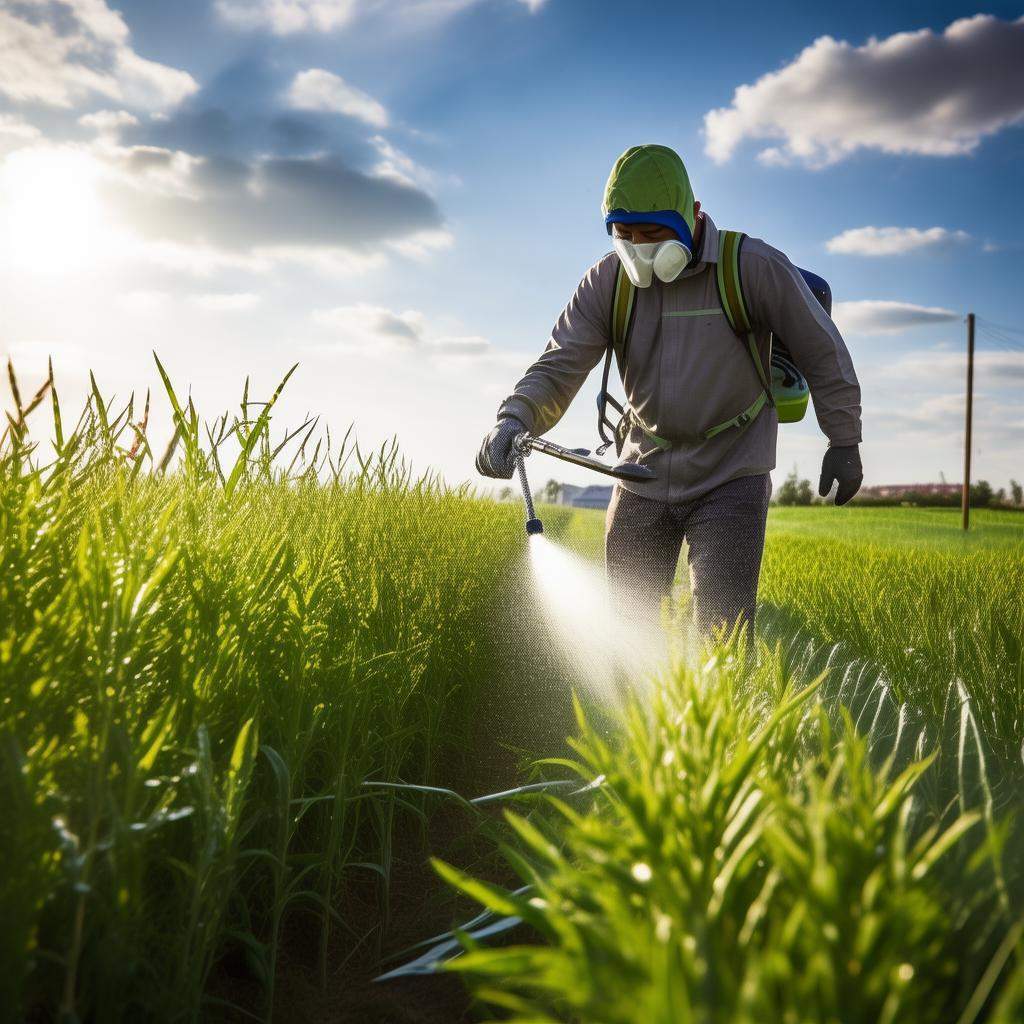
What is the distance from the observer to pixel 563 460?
8.78 feet

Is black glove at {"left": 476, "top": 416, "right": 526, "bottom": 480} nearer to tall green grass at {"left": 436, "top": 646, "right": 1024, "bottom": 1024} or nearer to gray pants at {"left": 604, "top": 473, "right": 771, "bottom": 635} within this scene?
gray pants at {"left": 604, "top": 473, "right": 771, "bottom": 635}

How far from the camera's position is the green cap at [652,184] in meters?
3.12

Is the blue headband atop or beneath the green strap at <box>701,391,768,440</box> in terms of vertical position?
atop

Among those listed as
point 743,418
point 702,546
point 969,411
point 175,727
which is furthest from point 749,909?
point 969,411

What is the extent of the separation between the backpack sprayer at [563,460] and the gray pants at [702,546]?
74 centimetres

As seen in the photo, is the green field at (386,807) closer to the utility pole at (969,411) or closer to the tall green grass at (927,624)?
the tall green grass at (927,624)

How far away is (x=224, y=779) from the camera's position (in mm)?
1580

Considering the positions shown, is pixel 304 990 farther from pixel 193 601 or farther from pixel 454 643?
pixel 454 643

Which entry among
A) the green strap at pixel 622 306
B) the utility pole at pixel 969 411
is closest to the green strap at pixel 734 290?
the green strap at pixel 622 306

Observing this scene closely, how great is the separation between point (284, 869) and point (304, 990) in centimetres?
34

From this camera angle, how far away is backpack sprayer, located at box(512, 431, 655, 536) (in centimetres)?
241

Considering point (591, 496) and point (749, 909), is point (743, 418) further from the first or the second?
point (591, 496)

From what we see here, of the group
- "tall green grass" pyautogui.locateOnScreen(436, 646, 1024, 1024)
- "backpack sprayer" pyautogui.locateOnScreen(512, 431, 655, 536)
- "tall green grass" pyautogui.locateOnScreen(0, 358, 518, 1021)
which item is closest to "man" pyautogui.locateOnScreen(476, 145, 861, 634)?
"backpack sprayer" pyautogui.locateOnScreen(512, 431, 655, 536)

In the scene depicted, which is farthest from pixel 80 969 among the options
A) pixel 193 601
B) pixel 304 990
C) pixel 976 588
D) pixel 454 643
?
pixel 976 588
